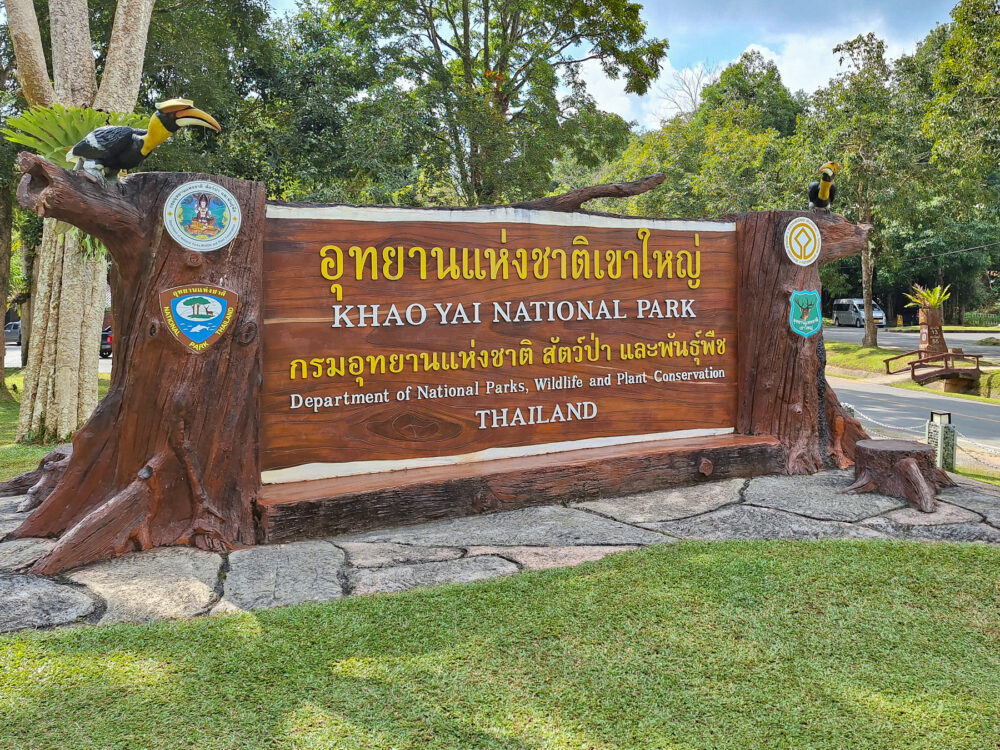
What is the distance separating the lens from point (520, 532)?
165 inches

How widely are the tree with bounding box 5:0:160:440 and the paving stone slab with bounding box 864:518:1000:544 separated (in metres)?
7.45

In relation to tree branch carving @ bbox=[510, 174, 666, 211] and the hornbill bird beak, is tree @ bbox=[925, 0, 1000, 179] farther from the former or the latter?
the hornbill bird beak

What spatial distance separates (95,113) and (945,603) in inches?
196

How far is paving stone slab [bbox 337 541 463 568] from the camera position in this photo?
12.1 ft

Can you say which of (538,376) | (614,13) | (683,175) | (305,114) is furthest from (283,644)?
(683,175)

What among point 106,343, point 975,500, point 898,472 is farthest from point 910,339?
point 106,343

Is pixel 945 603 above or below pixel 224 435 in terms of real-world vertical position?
below

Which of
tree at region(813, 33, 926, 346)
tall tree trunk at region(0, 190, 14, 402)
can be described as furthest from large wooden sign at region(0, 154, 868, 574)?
tree at region(813, 33, 926, 346)

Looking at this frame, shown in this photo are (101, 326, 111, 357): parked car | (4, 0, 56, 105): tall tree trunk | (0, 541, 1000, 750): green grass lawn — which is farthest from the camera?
(101, 326, 111, 357): parked car

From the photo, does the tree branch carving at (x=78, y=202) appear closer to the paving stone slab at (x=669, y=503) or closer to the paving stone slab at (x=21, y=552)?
the paving stone slab at (x=21, y=552)

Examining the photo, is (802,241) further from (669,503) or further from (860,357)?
(860,357)

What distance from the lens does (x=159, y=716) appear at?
2.30 metres

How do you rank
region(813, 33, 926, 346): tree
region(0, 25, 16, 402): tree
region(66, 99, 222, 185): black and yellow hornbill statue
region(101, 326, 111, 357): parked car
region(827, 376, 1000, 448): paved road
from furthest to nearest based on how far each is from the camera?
region(101, 326, 111, 357): parked car < region(813, 33, 926, 346): tree < region(827, 376, 1000, 448): paved road < region(0, 25, 16, 402): tree < region(66, 99, 222, 185): black and yellow hornbill statue

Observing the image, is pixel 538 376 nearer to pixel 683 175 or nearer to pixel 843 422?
pixel 843 422
